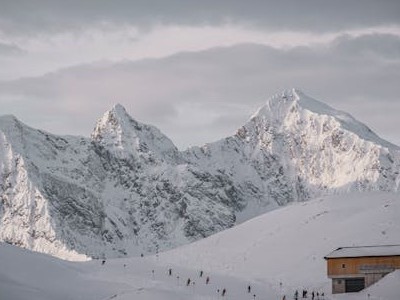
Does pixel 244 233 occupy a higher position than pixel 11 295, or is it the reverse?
pixel 244 233

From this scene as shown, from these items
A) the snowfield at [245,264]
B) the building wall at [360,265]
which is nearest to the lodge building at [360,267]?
the building wall at [360,265]

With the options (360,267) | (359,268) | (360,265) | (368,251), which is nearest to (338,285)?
(359,268)

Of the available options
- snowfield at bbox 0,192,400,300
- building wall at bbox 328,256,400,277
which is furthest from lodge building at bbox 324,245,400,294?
snowfield at bbox 0,192,400,300

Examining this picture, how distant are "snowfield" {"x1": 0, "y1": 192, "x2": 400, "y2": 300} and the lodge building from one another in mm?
1764

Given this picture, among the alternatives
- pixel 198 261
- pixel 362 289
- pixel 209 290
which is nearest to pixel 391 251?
pixel 362 289

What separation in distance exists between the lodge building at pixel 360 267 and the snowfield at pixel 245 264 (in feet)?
5.79

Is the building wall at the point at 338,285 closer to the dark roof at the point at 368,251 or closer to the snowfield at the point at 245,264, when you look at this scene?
the snowfield at the point at 245,264

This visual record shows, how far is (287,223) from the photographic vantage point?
124188 millimetres

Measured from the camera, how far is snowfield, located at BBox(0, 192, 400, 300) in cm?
8462

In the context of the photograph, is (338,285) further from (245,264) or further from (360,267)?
(245,264)

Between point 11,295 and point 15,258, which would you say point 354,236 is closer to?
point 15,258

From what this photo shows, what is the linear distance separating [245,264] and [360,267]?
19615 millimetres

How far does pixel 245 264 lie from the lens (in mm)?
109875

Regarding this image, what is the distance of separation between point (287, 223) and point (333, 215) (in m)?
5.61
